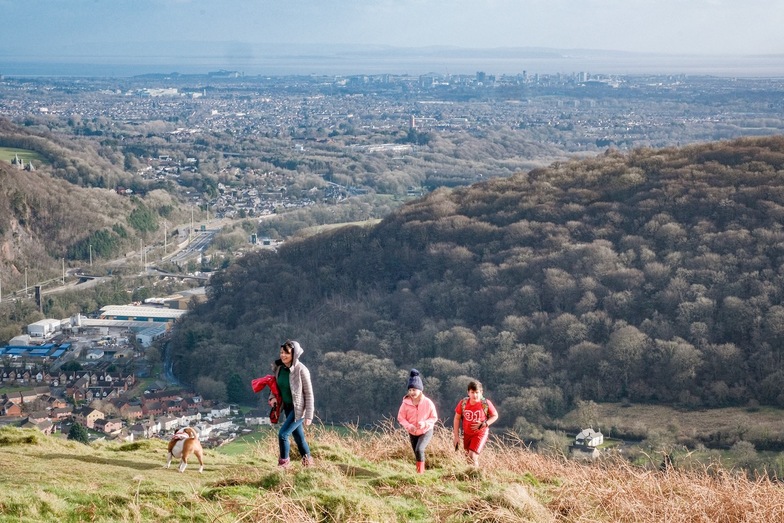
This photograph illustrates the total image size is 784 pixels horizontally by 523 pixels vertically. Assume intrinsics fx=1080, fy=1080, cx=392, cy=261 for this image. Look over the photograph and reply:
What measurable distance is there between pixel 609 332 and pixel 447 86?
16491 centimetres

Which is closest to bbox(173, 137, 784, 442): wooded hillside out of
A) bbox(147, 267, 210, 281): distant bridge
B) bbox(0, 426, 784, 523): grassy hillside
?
bbox(147, 267, 210, 281): distant bridge

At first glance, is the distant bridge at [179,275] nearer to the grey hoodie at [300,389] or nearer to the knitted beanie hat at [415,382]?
the knitted beanie hat at [415,382]

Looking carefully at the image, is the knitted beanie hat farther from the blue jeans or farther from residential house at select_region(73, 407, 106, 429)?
residential house at select_region(73, 407, 106, 429)

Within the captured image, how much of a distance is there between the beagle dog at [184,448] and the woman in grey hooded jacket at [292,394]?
740 mm

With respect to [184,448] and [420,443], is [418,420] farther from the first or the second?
[184,448]

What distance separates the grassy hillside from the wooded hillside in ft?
44.0

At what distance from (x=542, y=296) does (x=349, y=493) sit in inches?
820

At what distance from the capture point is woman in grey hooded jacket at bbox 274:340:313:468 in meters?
9.17

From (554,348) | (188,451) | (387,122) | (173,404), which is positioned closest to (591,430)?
(554,348)

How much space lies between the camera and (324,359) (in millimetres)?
27266

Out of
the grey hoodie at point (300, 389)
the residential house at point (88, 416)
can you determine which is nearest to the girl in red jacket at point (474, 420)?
the grey hoodie at point (300, 389)

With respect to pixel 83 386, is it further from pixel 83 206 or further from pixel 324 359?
pixel 83 206

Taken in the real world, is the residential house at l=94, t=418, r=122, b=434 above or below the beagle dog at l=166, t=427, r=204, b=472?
below

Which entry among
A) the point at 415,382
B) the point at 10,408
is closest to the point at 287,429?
the point at 415,382
